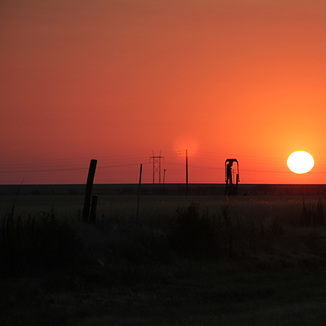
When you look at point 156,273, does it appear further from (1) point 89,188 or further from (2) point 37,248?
(1) point 89,188

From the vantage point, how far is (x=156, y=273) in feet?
62.2

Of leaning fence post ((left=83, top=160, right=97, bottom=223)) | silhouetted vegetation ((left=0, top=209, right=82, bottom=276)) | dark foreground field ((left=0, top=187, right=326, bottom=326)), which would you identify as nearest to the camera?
dark foreground field ((left=0, top=187, right=326, bottom=326))

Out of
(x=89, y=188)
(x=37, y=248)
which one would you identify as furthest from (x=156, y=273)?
(x=89, y=188)

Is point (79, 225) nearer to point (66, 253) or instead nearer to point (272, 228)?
point (66, 253)

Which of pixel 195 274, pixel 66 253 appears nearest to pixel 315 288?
pixel 195 274

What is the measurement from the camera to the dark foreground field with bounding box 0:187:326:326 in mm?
13078

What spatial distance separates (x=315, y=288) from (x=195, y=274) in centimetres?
420

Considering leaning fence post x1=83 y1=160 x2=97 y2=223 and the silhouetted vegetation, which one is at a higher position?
leaning fence post x1=83 y1=160 x2=97 y2=223

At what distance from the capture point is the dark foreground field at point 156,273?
13078mm

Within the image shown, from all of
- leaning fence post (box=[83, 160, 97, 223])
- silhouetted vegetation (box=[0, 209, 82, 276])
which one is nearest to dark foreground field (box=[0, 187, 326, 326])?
silhouetted vegetation (box=[0, 209, 82, 276])

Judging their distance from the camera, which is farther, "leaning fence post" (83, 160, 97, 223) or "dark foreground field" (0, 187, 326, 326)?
"leaning fence post" (83, 160, 97, 223)

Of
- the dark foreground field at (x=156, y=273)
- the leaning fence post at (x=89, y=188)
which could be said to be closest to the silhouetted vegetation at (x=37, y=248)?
the dark foreground field at (x=156, y=273)

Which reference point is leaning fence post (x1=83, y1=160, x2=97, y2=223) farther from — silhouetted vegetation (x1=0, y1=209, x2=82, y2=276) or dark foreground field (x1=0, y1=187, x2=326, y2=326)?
silhouetted vegetation (x1=0, y1=209, x2=82, y2=276)

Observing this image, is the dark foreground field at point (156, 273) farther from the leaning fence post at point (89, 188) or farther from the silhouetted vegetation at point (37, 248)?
the leaning fence post at point (89, 188)
